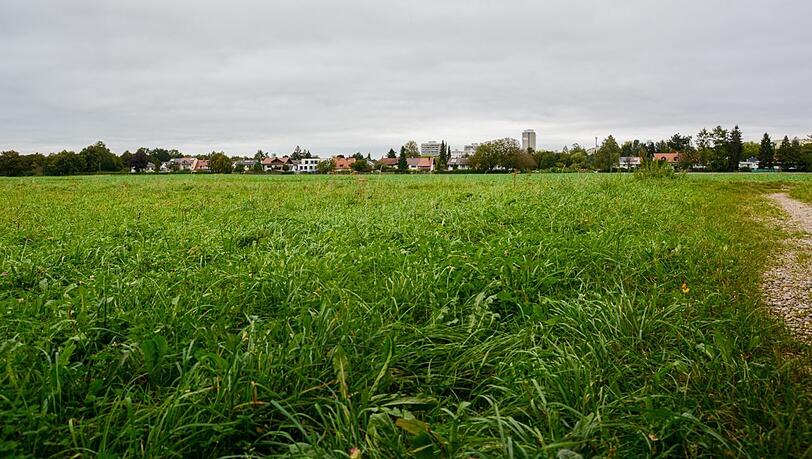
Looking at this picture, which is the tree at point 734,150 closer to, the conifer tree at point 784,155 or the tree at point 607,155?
the conifer tree at point 784,155

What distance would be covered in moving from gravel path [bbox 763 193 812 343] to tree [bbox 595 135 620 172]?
80374mm

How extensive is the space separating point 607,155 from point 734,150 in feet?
72.5

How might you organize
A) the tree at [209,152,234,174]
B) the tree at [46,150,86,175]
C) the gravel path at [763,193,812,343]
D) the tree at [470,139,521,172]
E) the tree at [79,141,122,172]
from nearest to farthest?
the gravel path at [763,193,812,343] < the tree at [46,150,86,175] < the tree at [79,141,122,172] < the tree at [209,152,234,174] < the tree at [470,139,521,172]

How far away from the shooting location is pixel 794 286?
174 inches

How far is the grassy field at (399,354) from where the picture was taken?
1.92m

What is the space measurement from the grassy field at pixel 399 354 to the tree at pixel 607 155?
83.6 m

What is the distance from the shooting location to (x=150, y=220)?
8078mm

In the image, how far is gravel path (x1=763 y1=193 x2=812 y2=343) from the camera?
137 inches

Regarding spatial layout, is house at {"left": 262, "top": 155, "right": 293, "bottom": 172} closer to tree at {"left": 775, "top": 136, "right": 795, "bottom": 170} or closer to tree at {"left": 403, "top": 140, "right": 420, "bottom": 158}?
tree at {"left": 403, "top": 140, "right": 420, "bottom": 158}

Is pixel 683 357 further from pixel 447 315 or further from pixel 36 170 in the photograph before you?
pixel 36 170

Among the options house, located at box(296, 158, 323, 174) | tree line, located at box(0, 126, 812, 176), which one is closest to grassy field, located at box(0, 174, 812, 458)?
tree line, located at box(0, 126, 812, 176)

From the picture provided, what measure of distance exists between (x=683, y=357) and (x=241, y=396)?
8.15ft

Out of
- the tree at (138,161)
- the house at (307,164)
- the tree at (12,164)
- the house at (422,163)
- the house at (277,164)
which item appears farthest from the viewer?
the house at (307,164)

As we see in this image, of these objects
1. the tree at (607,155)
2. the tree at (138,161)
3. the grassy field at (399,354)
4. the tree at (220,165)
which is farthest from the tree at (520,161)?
the grassy field at (399,354)
